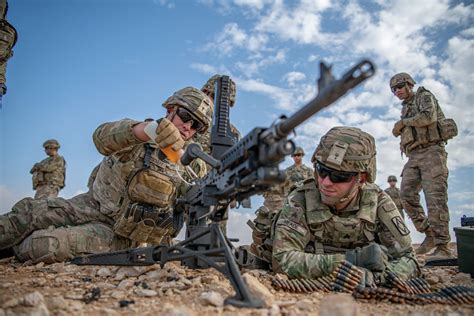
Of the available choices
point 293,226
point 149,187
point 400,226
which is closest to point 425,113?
point 400,226

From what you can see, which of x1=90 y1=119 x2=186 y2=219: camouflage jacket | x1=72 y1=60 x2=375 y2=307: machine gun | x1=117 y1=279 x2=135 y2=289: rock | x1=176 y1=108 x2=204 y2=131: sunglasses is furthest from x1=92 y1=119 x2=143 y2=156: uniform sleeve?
x1=117 y1=279 x2=135 y2=289: rock

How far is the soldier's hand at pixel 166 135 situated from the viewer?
3574 mm

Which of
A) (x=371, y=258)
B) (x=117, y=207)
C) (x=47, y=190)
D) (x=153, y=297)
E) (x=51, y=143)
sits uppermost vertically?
(x=51, y=143)

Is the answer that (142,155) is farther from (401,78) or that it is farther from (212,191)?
(401,78)

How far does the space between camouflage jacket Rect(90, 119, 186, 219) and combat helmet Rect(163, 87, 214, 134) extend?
0.70 m

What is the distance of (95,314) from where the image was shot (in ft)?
7.22

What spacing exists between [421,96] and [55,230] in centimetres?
714

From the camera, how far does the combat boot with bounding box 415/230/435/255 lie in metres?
7.32

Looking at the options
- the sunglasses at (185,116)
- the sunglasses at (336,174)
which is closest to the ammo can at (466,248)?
the sunglasses at (336,174)

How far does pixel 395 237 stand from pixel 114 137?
3376 millimetres

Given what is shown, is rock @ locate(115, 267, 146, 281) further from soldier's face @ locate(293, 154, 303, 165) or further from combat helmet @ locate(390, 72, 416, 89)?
soldier's face @ locate(293, 154, 303, 165)

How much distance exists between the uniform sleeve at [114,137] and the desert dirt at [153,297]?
140cm

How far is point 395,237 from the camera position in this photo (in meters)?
4.02

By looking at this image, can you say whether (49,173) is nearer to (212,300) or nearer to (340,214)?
(340,214)
